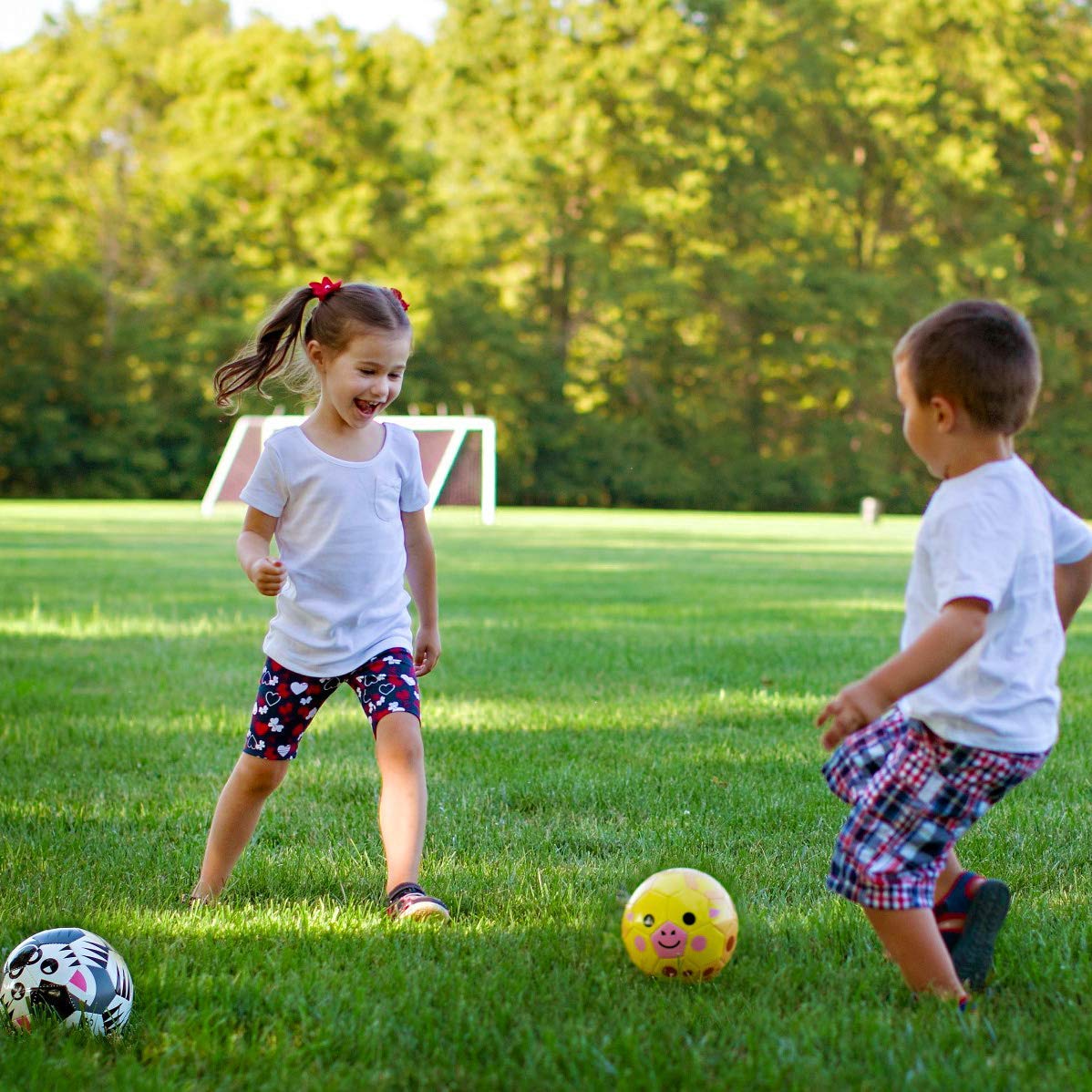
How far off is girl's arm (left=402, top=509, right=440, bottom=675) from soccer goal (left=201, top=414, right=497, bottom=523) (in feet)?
69.5

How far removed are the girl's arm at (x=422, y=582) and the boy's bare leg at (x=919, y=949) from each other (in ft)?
4.75

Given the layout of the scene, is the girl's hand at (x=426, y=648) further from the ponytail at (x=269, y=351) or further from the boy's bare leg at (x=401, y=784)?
the ponytail at (x=269, y=351)

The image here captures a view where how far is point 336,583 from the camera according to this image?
3.30 m

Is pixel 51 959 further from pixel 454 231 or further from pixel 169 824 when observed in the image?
pixel 454 231

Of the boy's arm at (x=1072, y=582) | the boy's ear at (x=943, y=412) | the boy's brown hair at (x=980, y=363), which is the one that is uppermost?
the boy's brown hair at (x=980, y=363)

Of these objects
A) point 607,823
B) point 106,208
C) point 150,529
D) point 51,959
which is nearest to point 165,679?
point 607,823

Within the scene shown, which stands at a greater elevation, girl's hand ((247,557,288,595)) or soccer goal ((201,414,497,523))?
girl's hand ((247,557,288,595))

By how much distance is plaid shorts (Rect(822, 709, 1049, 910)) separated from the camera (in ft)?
7.98

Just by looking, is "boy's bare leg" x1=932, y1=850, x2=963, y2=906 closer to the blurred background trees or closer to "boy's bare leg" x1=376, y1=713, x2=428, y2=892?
"boy's bare leg" x1=376, y1=713, x2=428, y2=892

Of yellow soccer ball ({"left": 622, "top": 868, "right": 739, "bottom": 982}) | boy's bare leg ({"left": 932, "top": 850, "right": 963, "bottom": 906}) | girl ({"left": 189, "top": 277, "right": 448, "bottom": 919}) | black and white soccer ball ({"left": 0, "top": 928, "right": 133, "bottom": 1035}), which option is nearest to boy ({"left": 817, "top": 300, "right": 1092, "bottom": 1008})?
boy's bare leg ({"left": 932, "top": 850, "right": 963, "bottom": 906})

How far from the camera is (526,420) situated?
133 ft

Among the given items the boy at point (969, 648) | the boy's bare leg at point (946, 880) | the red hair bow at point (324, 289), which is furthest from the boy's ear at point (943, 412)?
the red hair bow at point (324, 289)

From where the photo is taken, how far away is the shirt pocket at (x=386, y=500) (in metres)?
3.35

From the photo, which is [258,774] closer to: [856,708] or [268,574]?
[268,574]
